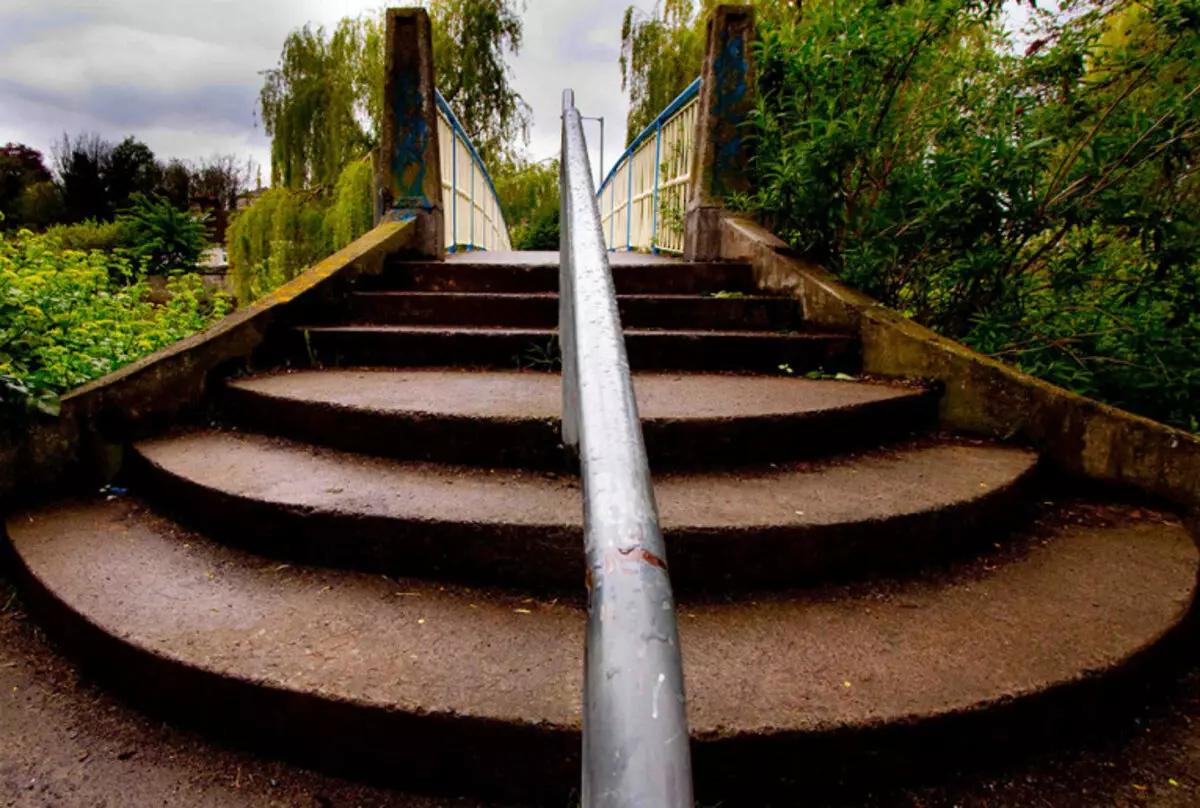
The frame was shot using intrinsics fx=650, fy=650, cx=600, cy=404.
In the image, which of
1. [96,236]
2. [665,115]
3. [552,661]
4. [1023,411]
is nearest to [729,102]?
[665,115]

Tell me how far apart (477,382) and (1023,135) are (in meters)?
2.50

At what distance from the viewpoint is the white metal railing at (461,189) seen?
5.65m

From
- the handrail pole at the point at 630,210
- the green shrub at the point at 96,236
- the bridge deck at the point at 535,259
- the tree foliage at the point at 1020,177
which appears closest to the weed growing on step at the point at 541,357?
the bridge deck at the point at 535,259

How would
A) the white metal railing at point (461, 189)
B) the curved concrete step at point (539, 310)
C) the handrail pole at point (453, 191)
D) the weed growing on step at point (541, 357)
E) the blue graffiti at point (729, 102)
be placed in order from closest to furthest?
1. the weed growing on step at point (541, 357)
2. the curved concrete step at point (539, 310)
3. the blue graffiti at point (729, 102)
4. the white metal railing at point (461, 189)
5. the handrail pole at point (453, 191)

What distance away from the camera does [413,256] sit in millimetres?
4453

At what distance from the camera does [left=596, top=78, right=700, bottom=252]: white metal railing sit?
5250 mm

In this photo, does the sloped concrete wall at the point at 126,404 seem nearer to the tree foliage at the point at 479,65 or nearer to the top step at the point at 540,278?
the top step at the point at 540,278

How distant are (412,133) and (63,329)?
238 centimetres

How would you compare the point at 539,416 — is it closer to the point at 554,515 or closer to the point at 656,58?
the point at 554,515

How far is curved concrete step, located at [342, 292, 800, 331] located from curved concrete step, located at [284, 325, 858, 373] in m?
0.34

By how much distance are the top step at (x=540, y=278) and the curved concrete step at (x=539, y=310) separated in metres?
0.37

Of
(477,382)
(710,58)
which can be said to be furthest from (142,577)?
(710,58)

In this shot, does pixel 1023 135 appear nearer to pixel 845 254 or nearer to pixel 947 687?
pixel 845 254

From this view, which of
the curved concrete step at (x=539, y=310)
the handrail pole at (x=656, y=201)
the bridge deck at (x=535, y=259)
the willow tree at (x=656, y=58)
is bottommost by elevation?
the curved concrete step at (x=539, y=310)
